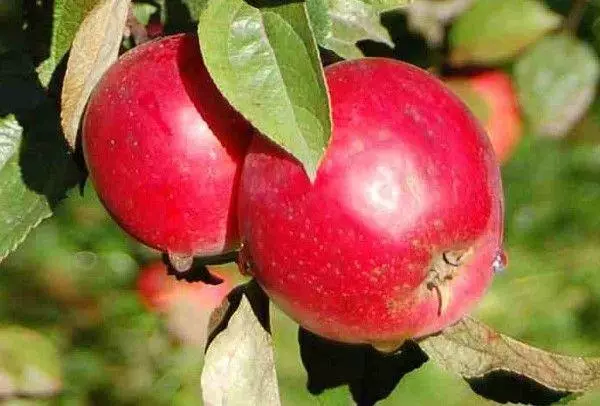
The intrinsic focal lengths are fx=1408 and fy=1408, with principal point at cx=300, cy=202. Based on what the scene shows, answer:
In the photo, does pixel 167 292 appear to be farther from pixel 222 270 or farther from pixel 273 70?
pixel 273 70

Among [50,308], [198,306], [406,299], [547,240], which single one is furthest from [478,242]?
[547,240]

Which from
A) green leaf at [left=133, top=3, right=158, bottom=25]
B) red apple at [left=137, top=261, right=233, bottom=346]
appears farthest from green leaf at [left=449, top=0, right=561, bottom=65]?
red apple at [left=137, top=261, right=233, bottom=346]

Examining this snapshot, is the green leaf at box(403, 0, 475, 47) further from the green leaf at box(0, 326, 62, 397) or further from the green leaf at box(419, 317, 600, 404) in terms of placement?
the green leaf at box(0, 326, 62, 397)

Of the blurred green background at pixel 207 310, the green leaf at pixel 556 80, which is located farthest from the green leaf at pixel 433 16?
the blurred green background at pixel 207 310

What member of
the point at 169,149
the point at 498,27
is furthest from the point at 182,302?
the point at 169,149

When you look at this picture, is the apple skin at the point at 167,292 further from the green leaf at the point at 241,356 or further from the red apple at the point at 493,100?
the green leaf at the point at 241,356

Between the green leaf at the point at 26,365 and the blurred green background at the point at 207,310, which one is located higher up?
the green leaf at the point at 26,365
